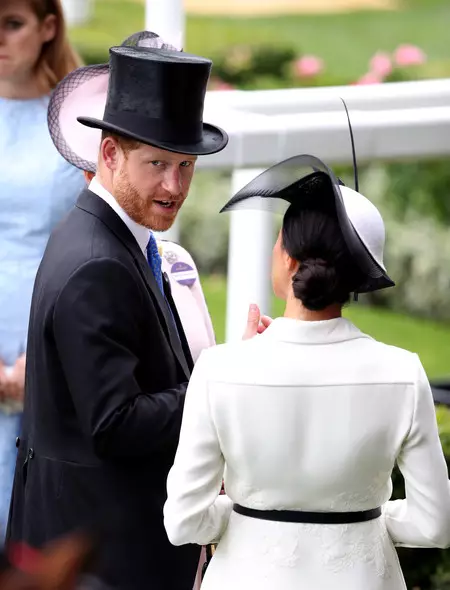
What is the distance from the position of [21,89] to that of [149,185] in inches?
42.2

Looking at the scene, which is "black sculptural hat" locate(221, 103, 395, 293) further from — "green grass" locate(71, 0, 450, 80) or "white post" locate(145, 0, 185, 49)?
"green grass" locate(71, 0, 450, 80)

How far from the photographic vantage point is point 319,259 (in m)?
2.75

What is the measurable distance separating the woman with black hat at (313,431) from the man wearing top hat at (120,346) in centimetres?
25

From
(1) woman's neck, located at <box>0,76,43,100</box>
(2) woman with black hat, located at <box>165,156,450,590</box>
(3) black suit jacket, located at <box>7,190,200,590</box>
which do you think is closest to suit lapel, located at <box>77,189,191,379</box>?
(3) black suit jacket, located at <box>7,190,200,590</box>

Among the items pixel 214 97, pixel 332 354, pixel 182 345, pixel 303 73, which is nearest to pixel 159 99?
pixel 182 345

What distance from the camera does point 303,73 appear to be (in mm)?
12734

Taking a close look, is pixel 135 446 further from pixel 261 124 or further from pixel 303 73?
pixel 303 73

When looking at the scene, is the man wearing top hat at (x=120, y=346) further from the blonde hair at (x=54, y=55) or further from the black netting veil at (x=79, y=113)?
the blonde hair at (x=54, y=55)

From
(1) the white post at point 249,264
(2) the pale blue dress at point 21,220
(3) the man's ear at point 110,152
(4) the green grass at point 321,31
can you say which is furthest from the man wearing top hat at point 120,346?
(4) the green grass at point 321,31

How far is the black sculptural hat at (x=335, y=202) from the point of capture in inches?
108

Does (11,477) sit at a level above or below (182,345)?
below

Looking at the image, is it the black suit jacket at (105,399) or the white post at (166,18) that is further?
the white post at (166,18)

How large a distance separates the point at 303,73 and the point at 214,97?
26.4 ft

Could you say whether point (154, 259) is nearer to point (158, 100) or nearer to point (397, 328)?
point (158, 100)
